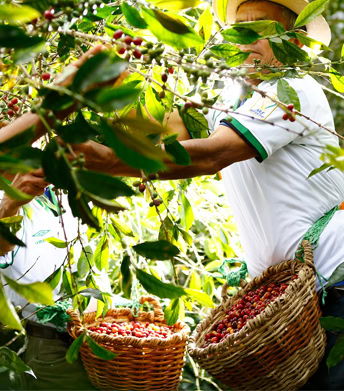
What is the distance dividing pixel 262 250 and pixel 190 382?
1608 mm

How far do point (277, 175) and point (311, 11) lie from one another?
395 millimetres

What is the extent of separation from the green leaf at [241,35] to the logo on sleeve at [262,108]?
28 cm

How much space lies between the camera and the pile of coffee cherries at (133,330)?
158 centimetres

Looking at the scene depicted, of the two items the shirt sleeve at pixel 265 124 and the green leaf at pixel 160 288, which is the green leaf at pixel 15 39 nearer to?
the green leaf at pixel 160 288

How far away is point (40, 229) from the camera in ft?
5.48

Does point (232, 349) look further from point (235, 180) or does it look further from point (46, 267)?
point (46, 267)

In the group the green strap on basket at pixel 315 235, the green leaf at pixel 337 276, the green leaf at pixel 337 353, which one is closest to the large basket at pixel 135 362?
the green strap on basket at pixel 315 235

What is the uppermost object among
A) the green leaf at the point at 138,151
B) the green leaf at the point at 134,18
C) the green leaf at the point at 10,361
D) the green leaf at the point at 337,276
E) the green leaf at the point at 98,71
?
the green leaf at the point at 134,18

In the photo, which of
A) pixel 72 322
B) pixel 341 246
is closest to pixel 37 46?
pixel 341 246

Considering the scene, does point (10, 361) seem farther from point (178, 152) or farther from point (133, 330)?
point (133, 330)

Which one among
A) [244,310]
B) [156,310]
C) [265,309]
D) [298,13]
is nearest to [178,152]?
[265,309]

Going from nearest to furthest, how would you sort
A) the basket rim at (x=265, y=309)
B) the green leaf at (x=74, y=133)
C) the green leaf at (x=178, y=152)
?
the green leaf at (x=74, y=133) → the green leaf at (x=178, y=152) → the basket rim at (x=265, y=309)

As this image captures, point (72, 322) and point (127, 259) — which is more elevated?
point (127, 259)

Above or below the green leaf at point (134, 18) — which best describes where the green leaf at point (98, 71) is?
below
